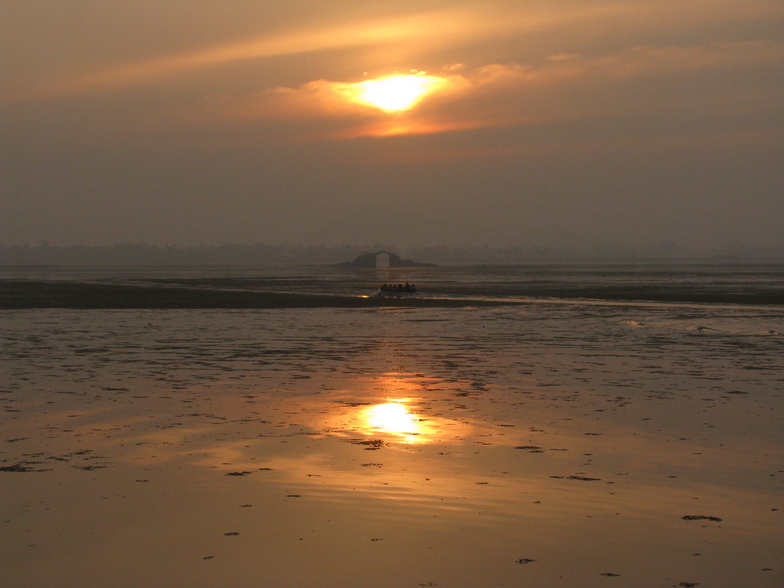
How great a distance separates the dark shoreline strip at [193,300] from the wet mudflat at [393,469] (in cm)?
2272

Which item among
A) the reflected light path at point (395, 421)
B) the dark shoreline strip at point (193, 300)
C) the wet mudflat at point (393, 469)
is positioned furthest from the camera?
the dark shoreline strip at point (193, 300)

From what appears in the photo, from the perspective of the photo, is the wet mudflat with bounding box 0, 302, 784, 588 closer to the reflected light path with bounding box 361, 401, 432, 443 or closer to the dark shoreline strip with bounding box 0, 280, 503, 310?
the reflected light path with bounding box 361, 401, 432, 443

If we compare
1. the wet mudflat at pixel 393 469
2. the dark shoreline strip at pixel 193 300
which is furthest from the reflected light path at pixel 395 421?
the dark shoreline strip at pixel 193 300

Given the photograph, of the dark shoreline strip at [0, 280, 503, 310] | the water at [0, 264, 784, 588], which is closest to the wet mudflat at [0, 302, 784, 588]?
the water at [0, 264, 784, 588]

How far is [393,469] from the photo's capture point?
10.4 meters

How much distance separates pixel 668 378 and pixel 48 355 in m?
15.8

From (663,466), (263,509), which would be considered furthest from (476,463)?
(263,509)

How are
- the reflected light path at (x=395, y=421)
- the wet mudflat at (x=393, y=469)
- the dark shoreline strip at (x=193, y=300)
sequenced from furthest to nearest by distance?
1. the dark shoreline strip at (x=193, y=300)
2. the reflected light path at (x=395, y=421)
3. the wet mudflat at (x=393, y=469)

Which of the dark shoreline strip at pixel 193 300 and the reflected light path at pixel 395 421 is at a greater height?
the reflected light path at pixel 395 421

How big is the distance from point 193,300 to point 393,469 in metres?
42.1

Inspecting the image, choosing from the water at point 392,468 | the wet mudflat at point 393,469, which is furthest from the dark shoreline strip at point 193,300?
the wet mudflat at point 393,469

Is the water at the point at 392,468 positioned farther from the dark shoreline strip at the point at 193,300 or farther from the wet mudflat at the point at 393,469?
the dark shoreline strip at the point at 193,300

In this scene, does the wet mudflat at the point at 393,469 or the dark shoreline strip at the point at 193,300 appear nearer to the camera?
the wet mudflat at the point at 393,469

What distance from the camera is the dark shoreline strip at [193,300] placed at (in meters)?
45.8
